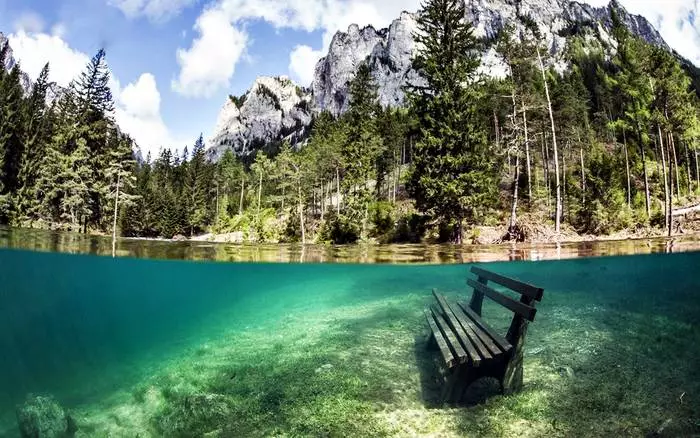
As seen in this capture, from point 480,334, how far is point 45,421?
29.3 ft

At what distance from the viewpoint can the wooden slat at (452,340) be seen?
6.25 meters

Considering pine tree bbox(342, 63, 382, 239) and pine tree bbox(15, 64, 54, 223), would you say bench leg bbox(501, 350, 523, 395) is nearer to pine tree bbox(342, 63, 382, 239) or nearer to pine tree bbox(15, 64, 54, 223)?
pine tree bbox(342, 63, 382, 239)

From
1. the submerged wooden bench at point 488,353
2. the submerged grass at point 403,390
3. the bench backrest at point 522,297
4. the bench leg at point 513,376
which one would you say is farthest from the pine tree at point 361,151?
the bench leg at point 513,376

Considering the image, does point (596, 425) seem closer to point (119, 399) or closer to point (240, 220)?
point (119, 399)

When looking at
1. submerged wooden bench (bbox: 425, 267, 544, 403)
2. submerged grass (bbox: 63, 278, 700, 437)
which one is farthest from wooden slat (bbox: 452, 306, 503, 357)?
submerged grass (bbox: 63, 278, 700, 437)

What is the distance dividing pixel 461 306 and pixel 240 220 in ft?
203

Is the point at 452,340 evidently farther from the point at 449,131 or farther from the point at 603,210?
the point at 603,210

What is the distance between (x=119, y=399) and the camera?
32.9ft

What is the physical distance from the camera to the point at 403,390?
25.4 ft

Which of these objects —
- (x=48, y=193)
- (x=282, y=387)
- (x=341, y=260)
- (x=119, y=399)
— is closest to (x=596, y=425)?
(x=282, y=387)

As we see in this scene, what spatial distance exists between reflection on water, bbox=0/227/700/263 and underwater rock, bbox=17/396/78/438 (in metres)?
14.0

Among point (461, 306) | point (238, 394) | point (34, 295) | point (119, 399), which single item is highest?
point (461, 306)

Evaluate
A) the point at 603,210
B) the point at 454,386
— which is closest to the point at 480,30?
the point at 603,210

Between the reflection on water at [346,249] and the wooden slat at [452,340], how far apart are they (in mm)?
10949
